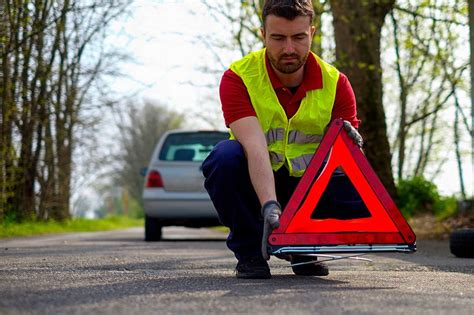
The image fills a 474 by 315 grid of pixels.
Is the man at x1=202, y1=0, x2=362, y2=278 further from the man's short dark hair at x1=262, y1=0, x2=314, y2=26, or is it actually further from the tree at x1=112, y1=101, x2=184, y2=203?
the tree at x1=112, y1=101, x2=184, y2=203

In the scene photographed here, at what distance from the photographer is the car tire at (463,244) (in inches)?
357

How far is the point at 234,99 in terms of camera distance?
588cm

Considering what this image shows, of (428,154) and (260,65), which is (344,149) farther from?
(428,154)

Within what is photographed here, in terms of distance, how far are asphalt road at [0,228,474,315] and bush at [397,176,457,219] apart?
9.31 metres

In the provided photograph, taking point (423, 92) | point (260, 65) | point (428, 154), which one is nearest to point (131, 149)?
point (428, 154)

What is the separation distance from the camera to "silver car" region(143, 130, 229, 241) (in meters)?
14.5

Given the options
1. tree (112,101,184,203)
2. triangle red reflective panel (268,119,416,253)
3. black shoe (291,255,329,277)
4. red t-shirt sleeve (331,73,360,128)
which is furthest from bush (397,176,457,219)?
tree (112,101,184,203)

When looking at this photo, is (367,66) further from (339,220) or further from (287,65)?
(339,220)

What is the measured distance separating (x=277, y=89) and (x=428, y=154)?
1450 inches

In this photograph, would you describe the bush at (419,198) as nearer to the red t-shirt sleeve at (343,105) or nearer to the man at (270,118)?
Answer: the red t-shirt sleeve at (343,105)

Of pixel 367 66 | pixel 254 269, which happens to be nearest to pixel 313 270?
pixel 254 269

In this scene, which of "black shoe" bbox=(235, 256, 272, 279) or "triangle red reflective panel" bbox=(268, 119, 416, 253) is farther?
"black shoe" bbox=(235, 256, 272, 279)

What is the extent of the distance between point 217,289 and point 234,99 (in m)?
1.30

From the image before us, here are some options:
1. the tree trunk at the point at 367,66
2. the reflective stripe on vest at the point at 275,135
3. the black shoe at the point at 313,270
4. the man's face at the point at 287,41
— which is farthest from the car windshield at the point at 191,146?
the man's face at the point at 287,41
